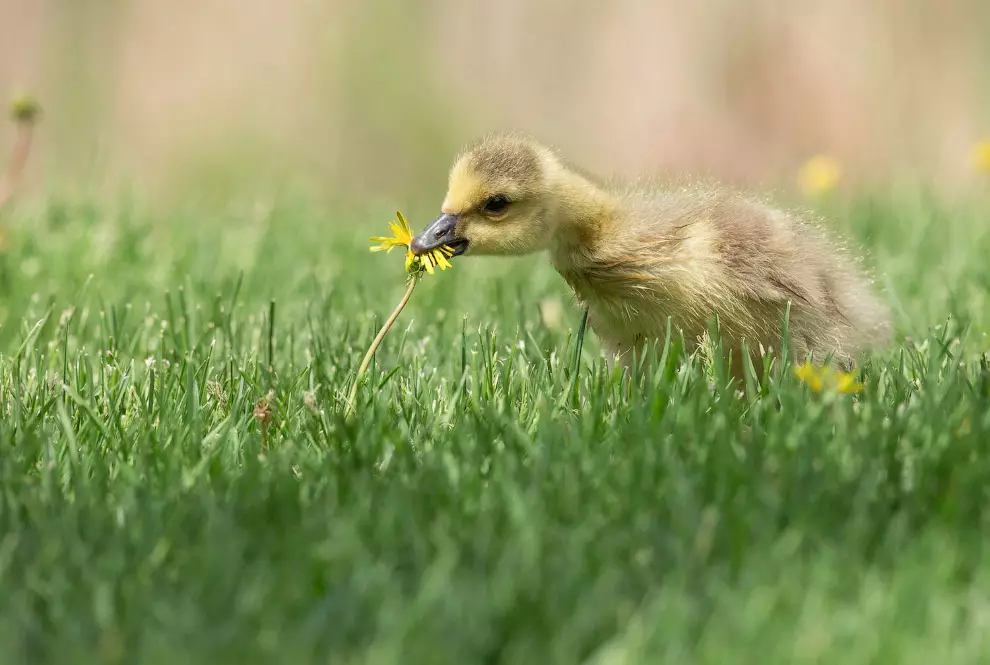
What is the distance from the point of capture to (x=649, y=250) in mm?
3662

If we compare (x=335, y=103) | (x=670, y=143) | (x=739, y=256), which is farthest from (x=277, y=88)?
(x=739, y=256)

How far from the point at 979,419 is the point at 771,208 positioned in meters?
1.36

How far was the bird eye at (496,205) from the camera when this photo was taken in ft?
11.9

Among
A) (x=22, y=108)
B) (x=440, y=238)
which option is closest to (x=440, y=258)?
(x=440, y=238)

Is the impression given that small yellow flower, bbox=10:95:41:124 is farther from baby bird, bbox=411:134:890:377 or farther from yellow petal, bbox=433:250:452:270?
yellow petal, bbox=433:250:452:270

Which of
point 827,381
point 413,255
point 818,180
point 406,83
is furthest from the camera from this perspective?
point 406,83

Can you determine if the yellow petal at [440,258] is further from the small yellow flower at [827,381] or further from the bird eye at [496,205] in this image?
the small yellow flower at [827,381]

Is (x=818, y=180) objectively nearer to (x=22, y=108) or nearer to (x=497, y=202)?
(x=497, y=202)

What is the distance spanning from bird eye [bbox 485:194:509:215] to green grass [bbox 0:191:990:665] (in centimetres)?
38

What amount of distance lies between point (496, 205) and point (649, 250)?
1.48ft

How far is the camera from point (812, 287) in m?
3.73

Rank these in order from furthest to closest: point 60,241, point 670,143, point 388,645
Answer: point 670,143 → point 60,241 → point 388,645

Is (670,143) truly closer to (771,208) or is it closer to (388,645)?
(771,208)

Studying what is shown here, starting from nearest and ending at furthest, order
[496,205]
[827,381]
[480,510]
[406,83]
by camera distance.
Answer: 1. [480,510]
2. [827,381]
3. [496,205]
4. [406,83]
